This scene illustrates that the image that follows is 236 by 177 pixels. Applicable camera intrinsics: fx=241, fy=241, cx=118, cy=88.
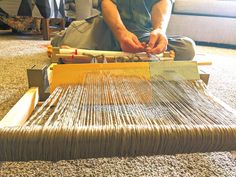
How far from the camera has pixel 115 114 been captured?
0.40 m

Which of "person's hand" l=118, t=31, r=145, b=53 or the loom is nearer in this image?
the loom

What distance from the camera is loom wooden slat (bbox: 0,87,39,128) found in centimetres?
37

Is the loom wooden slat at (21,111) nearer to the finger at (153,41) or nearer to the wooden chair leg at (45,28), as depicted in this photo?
the finger at (153,41)

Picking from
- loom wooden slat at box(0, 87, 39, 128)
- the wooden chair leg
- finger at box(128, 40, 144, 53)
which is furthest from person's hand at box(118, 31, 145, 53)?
the wooden chair leg

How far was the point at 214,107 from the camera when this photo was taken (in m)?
0.42

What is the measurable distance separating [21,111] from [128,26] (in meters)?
0.67

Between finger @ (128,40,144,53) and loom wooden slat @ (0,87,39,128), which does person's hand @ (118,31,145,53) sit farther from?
loom wooden slat @ (0,87,39,128)

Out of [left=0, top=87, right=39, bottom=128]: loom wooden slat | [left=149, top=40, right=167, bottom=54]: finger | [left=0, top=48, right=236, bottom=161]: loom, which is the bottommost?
[left=0, top=87, right=39, bottom=128]: loom wooden slat

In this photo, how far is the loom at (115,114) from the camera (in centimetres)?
27

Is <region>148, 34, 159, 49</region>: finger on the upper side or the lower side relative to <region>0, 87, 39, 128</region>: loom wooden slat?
upper

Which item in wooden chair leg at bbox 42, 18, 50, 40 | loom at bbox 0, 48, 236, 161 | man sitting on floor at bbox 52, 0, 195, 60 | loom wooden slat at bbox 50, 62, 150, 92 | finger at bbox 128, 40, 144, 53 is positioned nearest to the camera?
loom at bbox 0, 48, 236, 161

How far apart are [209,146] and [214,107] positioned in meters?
0.15

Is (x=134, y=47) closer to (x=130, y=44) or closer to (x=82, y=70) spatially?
(x=130, y=44)

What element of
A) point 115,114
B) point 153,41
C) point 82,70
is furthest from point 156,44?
point 115,114
